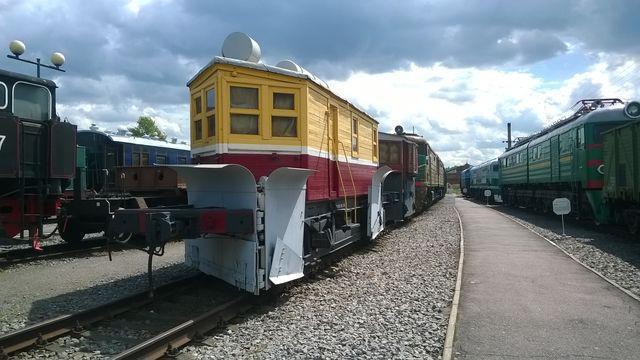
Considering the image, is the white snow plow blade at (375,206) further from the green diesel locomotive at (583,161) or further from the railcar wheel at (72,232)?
the railcar wheel at (72,232)

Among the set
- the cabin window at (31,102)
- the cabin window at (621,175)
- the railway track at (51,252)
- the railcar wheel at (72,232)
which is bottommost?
the railway track at (51,252)

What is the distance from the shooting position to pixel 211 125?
7.12 m

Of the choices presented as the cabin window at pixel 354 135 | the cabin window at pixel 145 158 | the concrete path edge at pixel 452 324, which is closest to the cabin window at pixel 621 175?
the concrete path edge at pixel 452 324

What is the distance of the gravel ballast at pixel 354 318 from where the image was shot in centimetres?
502

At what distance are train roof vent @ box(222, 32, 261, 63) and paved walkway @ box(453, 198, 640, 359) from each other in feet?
14.5

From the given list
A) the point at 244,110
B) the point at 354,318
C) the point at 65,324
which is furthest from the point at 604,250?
the point at 65,324

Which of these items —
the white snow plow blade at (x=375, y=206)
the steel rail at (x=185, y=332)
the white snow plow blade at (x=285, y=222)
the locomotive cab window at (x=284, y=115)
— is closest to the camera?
the steel rail at (x=185, y=332)

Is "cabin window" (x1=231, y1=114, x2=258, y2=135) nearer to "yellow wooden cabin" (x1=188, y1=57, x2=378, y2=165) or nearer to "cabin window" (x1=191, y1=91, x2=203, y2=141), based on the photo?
"yellow wooden cabin" (x1=188, y1=57, x2=378, y2=165)

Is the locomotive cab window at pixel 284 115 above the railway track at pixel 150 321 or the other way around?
above

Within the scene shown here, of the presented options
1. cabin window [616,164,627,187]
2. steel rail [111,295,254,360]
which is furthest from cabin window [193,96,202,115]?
cabin window [616,164,627,187]

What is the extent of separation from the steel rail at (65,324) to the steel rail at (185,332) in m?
1.01

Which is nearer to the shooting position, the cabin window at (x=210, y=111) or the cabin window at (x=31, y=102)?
the cabin window at (x=210, y=111)

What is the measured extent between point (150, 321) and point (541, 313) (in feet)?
15.2

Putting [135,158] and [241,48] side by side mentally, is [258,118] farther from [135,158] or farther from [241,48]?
[135,158]
